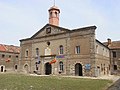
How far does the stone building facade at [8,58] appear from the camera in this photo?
47.4 meters

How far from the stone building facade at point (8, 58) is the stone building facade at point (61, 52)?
11319mm

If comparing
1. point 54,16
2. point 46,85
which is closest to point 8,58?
point 54,16

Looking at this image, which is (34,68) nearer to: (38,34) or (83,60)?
(38,34)

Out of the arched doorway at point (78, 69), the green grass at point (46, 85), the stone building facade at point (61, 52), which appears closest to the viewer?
the green grass at point (46, 85)

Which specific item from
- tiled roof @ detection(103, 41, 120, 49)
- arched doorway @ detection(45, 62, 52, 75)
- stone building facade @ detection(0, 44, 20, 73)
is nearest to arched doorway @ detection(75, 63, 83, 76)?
arched doorway @ detection(45, 62, 52, 75)

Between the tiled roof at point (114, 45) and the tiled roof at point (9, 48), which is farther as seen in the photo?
the tiled roof at point (9, 48)

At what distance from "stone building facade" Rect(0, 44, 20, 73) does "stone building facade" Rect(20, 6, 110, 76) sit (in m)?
11.3

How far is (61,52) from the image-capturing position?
30.9 meters

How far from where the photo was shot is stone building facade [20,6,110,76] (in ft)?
89.3

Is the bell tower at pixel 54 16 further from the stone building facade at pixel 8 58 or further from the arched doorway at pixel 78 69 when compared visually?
the stone building facade at pixel 8 58

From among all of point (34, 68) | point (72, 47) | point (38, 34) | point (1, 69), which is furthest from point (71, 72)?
point (1, 69)

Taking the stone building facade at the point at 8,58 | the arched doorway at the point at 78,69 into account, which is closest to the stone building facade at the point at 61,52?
the arched doorway at the point at 78,69

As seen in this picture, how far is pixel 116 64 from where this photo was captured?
127 feet

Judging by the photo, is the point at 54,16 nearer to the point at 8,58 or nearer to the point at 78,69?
the point at 78,69
